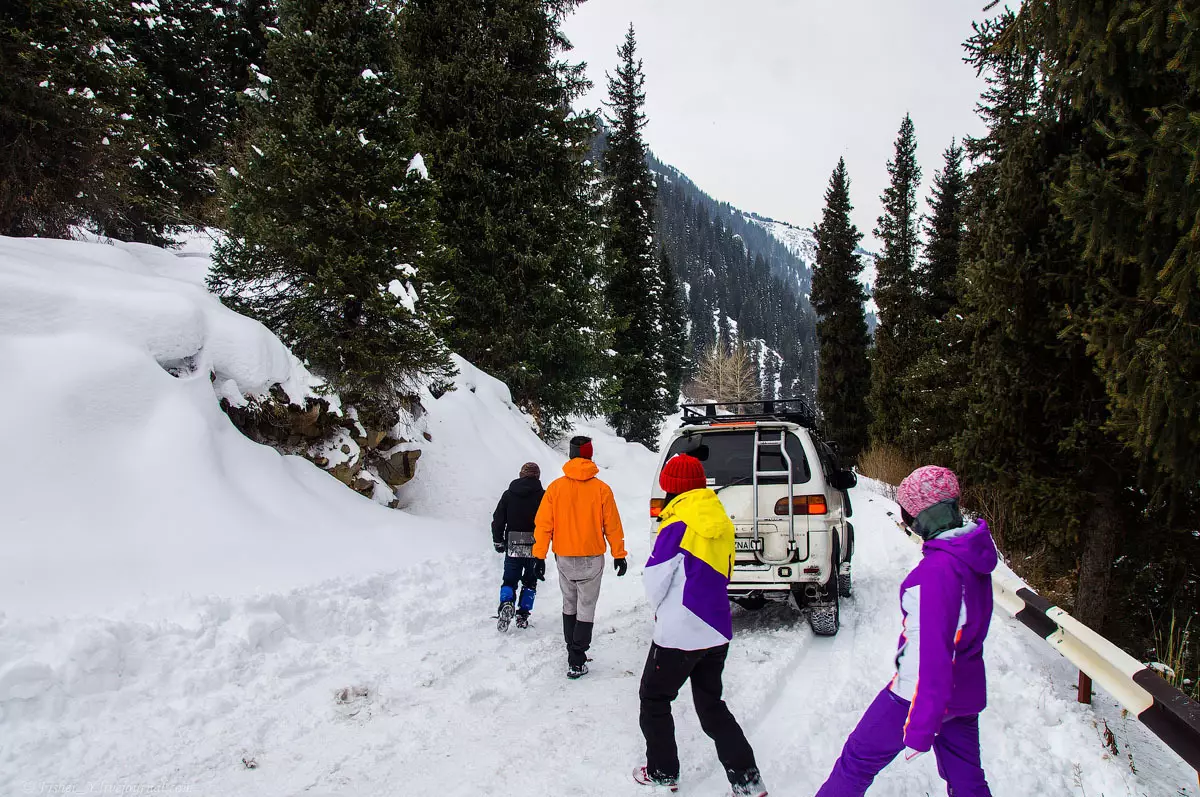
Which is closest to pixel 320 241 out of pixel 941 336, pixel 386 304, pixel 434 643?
pixel 386 304

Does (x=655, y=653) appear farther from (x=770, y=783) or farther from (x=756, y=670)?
(x=756, y=670)

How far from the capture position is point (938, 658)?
2.41m

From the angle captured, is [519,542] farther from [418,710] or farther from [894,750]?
[894,750]

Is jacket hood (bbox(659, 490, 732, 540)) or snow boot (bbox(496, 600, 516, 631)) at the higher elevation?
jacket hood (bbox(659, 490, 732, 540))

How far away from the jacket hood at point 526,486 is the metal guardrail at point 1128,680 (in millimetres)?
4251

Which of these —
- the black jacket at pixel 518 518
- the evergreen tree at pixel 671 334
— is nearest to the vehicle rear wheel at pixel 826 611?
the black jacket at pixel 518 518

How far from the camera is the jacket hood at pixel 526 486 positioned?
613 cm

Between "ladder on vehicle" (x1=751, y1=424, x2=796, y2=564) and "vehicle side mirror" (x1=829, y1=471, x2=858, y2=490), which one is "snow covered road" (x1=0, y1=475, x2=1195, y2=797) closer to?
"ladder on vehicle" (x1=751, y1=424, x2=796, y2=564)

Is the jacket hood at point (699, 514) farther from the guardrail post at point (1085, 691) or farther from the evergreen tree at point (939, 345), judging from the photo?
the evergreen tree at point (939, 345)

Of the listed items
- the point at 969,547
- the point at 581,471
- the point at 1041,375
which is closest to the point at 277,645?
the point at 581,471

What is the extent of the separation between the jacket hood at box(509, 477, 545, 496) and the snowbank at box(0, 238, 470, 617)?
1.96m

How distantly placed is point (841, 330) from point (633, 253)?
39.8 feet

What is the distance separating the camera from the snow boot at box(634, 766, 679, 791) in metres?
3.20

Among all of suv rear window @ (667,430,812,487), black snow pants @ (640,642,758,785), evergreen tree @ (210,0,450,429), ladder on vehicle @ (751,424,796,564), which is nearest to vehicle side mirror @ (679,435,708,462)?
suv rear window @ (667,430,812,487)
